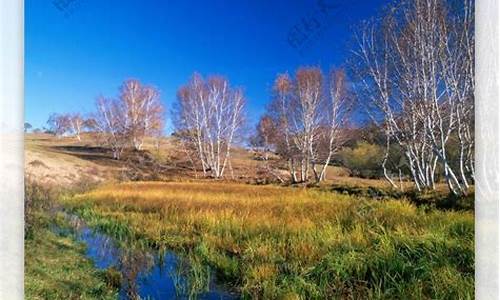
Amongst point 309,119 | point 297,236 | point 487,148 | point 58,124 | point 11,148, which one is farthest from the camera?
point 58,124

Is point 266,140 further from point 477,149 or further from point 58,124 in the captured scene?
point 58,124

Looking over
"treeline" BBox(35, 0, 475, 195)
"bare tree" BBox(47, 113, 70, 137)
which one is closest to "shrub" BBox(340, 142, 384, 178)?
"treeline" BBox(35, 0, 475, 195)

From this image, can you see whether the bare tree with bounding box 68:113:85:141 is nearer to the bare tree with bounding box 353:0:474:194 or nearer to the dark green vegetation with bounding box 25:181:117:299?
the dark green vegetation with bounding box 25:181:117:299

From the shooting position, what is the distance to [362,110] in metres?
2.67

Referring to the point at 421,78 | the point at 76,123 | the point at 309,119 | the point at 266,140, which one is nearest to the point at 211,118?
the point at 266,140

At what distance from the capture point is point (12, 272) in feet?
8.18

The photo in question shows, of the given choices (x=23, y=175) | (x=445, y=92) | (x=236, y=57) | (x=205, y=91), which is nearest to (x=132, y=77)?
(x=205, y=91)

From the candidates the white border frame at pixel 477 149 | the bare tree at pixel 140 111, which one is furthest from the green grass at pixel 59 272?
the bare tree at pixel 140 111

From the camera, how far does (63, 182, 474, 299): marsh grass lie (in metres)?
2.35

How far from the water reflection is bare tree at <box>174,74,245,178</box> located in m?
0.61

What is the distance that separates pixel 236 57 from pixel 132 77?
658 mm

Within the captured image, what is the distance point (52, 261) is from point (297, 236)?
1.52 m

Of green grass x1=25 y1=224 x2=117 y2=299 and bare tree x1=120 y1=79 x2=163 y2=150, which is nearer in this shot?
green grass x1=25 y1=224 x2=117 y2=299

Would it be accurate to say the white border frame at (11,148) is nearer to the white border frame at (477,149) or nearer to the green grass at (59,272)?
the white border frame at (477,149)
